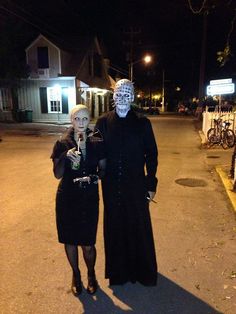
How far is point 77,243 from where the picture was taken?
363 cm

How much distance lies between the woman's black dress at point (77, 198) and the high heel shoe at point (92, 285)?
0.49 m

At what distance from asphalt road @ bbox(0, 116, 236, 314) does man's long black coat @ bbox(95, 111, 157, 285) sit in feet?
1.07

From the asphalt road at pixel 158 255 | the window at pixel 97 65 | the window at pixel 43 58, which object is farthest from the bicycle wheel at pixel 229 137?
the window at pixel 97 65

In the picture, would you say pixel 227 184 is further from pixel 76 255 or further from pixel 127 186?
pixel 76 255

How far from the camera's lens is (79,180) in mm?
3449

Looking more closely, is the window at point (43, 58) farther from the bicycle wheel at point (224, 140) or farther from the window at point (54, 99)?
the bicycle wheel at point (224, 140)

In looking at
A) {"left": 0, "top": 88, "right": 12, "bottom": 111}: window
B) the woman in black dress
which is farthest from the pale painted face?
{"left": 0, "top": 88, "right": 12, "bottom": 111}: window

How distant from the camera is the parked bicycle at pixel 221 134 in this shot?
45.3ft

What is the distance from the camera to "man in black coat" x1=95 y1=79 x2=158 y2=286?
360 cm

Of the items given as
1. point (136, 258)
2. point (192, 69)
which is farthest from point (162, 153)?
point (192, 69)

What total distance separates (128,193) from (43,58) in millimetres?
24638

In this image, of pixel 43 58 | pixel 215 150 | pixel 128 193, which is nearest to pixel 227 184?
pixel 128 193

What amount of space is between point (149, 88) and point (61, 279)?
201ft

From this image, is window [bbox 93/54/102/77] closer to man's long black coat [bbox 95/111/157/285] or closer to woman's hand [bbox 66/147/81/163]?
man's long black coat [bbox 95/111/157/285]
